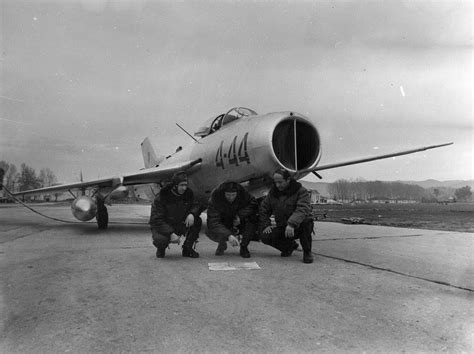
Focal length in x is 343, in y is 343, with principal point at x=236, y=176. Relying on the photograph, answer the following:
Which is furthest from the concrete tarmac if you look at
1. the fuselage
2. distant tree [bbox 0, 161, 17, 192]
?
distant tree [bbox 0, 161, 17, 192]

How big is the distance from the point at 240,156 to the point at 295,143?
127cm

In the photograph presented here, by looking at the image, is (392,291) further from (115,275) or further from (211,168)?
(211,168)

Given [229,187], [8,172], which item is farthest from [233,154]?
[8,172]

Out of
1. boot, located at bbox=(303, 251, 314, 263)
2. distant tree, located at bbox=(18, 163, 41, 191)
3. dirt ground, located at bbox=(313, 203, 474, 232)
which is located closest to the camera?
boot, located at bbox=(303, 251, 314, 263)

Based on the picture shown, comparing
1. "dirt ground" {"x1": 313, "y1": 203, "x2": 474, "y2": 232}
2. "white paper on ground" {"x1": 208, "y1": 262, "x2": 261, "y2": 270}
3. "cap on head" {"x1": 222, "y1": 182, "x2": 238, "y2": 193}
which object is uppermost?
"cap on head" {"x1": 222, "y1": 182, "x2": 238, "y2": 193}

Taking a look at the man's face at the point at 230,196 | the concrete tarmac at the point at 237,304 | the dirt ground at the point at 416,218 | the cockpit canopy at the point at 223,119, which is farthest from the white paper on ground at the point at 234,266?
the dirt ground at the point at 416,218

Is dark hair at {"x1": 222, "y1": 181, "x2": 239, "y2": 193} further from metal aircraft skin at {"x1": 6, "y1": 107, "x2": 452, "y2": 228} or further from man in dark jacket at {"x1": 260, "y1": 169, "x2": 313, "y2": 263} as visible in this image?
metal aircraft skin at {"x1": 6, "y1": 107, "x2": 452, "y2": 228}

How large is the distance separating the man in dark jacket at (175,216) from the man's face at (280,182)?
1355 mm

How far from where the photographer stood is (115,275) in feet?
13.6

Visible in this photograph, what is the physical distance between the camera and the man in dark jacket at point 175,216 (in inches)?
213

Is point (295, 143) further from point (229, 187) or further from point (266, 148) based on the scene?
point (229, 187)

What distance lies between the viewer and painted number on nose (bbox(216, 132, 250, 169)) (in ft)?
24.4

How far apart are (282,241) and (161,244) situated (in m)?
1.93

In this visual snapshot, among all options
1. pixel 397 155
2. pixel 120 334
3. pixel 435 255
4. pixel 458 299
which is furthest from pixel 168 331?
pixel 397 155
